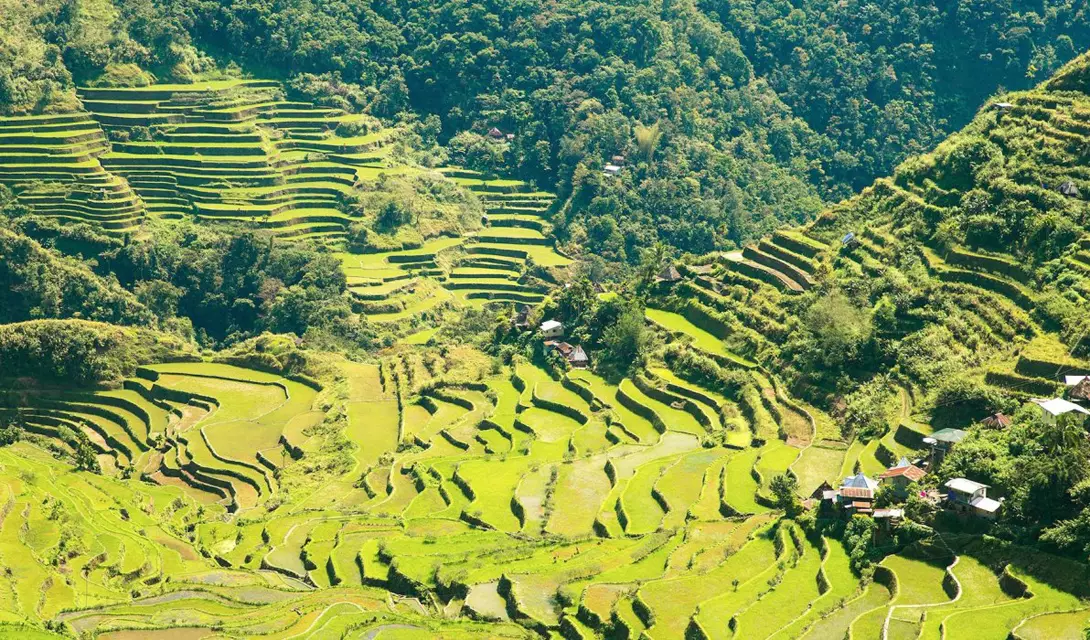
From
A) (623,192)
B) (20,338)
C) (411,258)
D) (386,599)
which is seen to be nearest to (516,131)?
(623,192)

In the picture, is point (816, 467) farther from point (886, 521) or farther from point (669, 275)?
point (669, 275)

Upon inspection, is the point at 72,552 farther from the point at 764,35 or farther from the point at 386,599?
the point at 764,35

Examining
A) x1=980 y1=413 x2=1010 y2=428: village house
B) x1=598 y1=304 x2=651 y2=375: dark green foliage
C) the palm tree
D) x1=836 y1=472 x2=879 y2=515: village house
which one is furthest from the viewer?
the palm tree

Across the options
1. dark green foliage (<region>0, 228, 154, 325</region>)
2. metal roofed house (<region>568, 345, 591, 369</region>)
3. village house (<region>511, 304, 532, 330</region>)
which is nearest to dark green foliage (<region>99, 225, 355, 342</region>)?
dark green foliage (<region>0, 228, 154, 325</region>)

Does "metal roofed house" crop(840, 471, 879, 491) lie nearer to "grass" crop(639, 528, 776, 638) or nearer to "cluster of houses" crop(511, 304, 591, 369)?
"grass" crop(639, 528, 776, 638)

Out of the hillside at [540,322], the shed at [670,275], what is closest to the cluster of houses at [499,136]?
the hillside at [540,322]

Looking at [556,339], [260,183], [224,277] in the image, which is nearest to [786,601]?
[556,339]

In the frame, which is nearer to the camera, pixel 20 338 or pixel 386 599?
pixel 386 599
